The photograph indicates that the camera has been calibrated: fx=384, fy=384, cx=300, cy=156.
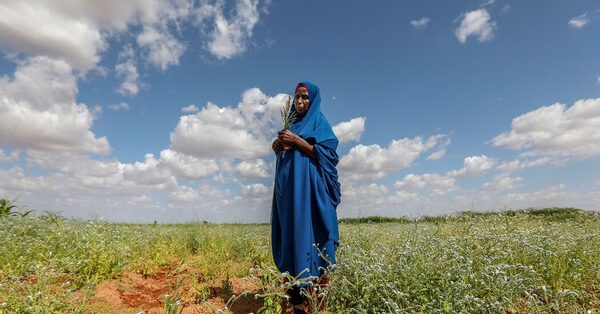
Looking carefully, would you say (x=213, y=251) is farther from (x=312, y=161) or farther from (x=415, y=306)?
(x=415, y=306)

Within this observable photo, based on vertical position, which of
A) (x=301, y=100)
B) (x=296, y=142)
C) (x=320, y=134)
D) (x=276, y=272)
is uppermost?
(x=301, y=100)

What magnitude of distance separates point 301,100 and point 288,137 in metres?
0.60

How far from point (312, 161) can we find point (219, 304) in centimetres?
204

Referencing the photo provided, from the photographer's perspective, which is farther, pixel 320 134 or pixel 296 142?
pixel 320 134

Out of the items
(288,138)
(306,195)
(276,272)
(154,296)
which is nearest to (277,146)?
(288,138)

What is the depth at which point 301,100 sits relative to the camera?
15.2 feet

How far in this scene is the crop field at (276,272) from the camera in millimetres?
3133

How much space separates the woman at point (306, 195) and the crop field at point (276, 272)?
25 cm

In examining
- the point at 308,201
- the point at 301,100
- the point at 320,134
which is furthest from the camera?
the point at 301,100

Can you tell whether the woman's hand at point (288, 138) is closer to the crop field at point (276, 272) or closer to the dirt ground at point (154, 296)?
the crop field at point (276, 272)

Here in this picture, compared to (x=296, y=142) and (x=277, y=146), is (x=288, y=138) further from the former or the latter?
(x=277, y=146)

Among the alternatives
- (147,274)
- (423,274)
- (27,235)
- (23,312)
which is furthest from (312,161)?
(27,235)

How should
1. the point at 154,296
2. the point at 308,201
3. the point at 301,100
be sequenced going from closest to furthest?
the point at 308,201, the point at 301,100, the point at 154,296

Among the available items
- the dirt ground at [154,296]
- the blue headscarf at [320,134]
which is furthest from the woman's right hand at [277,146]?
the dirt ground at [154,296]
